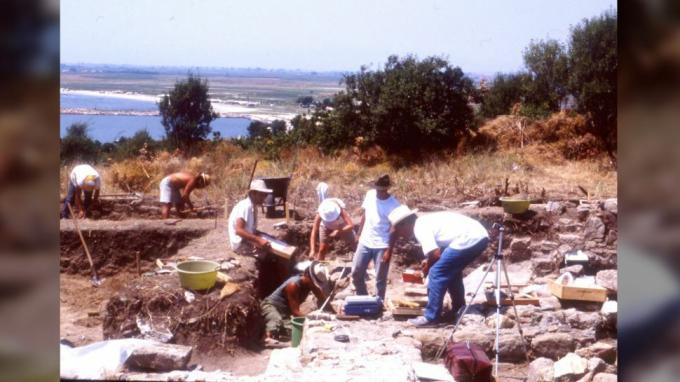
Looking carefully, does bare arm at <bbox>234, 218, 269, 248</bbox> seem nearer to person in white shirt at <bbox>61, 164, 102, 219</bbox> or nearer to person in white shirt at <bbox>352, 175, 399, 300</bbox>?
person in white shirt at <bbox>352, 175, 399, 300</bbox>

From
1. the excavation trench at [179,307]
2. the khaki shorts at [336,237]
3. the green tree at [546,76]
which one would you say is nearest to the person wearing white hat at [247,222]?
the excavation trench at [179,307]

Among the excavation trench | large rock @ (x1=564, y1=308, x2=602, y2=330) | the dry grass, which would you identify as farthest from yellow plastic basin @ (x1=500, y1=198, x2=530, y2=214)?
the excavation trench

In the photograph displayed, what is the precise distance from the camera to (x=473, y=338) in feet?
19.1

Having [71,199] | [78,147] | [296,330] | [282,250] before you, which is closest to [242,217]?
[282,250]

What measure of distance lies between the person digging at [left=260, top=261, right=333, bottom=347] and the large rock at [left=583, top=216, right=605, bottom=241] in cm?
352

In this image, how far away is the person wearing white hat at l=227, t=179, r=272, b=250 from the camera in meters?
6.78

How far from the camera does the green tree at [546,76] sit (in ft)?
37.0

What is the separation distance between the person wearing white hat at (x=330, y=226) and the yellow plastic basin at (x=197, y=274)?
1068mm

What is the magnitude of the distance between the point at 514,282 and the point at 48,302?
4864 millimetres

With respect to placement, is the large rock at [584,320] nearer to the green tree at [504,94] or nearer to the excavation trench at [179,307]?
the excavation trench at [179,307]

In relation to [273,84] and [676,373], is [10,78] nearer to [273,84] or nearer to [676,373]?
[676,373]

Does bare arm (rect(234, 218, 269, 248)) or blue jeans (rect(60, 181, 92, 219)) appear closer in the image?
bare arm (rect(234, 218, 269, 248))

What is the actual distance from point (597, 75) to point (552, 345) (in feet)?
19.6

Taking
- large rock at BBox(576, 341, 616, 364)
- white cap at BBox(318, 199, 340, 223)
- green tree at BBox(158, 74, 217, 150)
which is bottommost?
large rock at BBox(576, 341, 616, 364)
